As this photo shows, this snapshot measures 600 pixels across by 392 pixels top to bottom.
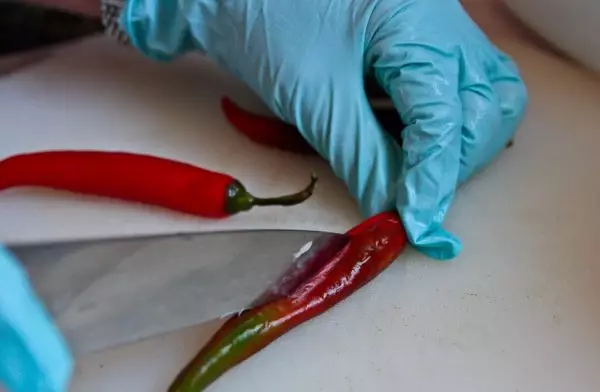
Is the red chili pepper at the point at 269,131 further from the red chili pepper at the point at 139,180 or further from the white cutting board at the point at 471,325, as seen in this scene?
the white cutting board at the point at 471,325

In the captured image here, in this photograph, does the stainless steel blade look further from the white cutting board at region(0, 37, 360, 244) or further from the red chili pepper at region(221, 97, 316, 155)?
the red chili pepper at region(221, 97, 316, 155)

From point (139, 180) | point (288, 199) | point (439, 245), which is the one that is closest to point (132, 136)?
point (139, 180)

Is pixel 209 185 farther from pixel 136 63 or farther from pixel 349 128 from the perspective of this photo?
pixel 136 63

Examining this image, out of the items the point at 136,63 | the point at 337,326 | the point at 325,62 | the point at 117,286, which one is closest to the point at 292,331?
the point at 337,326

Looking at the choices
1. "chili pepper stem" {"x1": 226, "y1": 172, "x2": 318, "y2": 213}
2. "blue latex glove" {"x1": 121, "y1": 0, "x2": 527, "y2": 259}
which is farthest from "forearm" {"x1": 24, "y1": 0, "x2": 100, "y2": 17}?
"chili pepper stem" {"x1": 226, "y1": 172, "x2": 318, "y2": 213}

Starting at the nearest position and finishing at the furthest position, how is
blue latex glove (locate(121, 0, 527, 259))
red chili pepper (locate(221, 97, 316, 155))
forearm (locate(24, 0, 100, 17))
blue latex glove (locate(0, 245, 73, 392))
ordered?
blue latex glove (locate(0, 245, 73, 392)), blue latex glove (locate(121, 0, 527, 259)), red chili pepper (locate(221, 97, 316, 155)), forearm (locate(24, 0, 100, 17))
